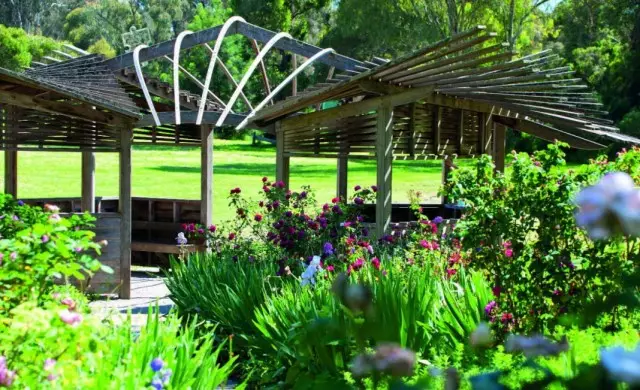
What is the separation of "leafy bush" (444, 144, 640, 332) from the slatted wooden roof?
144cm

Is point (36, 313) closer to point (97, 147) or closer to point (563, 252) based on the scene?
point (563, 252)

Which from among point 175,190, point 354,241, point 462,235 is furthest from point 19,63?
point 462,235

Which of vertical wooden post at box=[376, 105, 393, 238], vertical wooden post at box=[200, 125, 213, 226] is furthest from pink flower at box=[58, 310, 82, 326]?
vertical wooden post at box=[200, 125, 213, 226]

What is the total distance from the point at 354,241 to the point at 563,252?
8.60ft

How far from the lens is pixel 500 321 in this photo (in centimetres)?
485

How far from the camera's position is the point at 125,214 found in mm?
10172

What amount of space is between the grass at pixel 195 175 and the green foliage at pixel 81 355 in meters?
16.4

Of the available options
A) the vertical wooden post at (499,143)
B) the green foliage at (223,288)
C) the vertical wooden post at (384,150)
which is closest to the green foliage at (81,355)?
the green foliage at (223,288)

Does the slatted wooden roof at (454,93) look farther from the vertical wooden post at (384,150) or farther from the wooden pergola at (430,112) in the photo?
the vertical wooden post at (384,150)

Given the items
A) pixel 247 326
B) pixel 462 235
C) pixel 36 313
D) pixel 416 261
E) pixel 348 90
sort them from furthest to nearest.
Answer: pixel 348 90, pixel 416 261, pixel 247 326, pixel 462 235, pixel 36 313

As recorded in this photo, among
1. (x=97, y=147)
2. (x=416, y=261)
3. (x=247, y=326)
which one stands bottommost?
(x=247, y=326)

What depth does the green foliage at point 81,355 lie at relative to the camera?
10.8ft

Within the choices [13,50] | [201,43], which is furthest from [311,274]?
[13,50]

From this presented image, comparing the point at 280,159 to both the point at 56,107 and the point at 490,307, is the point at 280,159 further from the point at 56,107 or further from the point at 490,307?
the point at 490,307
